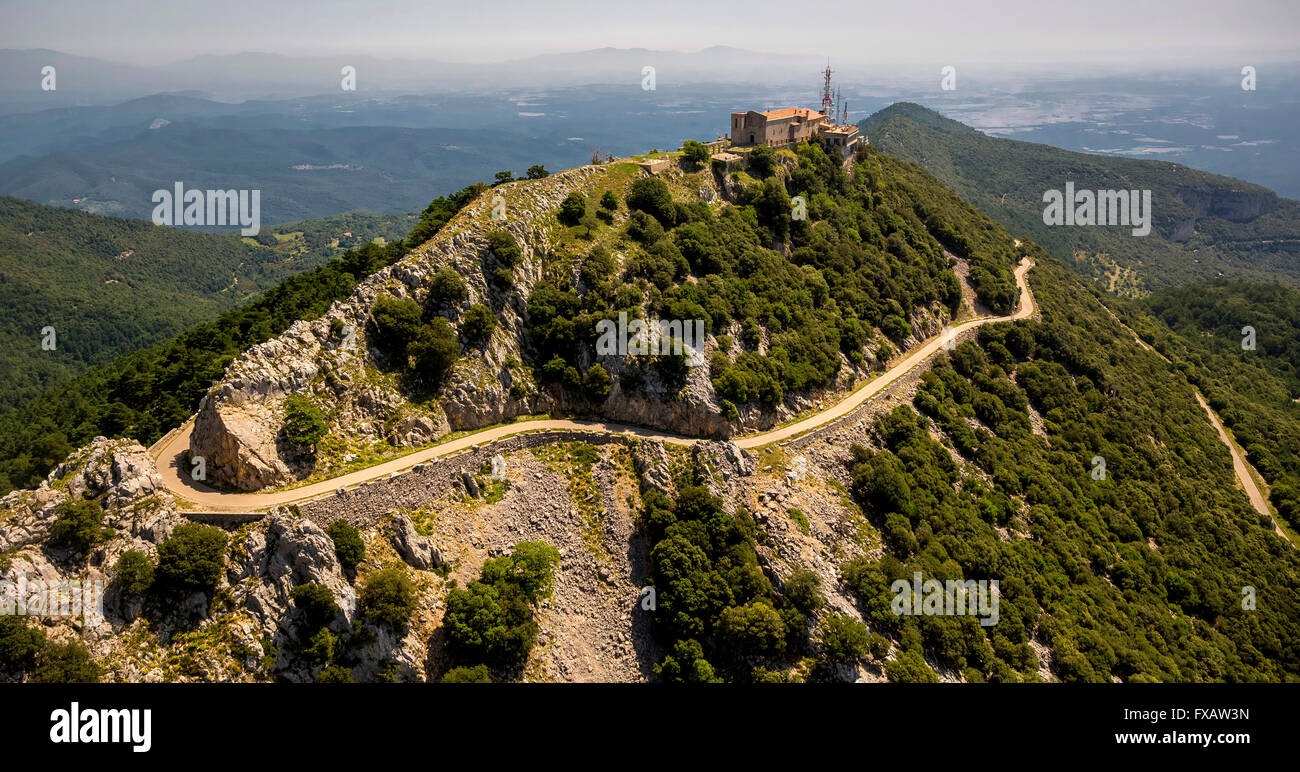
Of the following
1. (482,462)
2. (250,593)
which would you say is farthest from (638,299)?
(250,593)

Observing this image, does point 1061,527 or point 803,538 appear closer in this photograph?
point 803,538

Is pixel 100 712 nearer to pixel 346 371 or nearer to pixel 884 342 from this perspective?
pixel 346 371

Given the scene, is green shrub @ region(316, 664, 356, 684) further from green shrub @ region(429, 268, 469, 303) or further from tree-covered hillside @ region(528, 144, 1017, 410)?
green shrub @ region(429, 268, 469, 303)

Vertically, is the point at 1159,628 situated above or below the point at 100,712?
below

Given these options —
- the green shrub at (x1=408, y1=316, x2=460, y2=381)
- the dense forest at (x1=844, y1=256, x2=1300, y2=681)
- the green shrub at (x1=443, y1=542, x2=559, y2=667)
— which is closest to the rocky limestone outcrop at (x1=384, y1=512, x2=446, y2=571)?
the green shrub at (x1=443, y1=542, x2=559, y2=667)

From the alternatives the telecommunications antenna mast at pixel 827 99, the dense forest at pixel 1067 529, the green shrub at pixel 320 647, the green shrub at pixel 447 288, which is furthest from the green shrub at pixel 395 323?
the telecommunications antenna mast at pixel 827 99

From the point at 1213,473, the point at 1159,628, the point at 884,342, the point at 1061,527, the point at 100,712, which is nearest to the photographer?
the point at 100,712

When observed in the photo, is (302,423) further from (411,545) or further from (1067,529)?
(1067,529)
